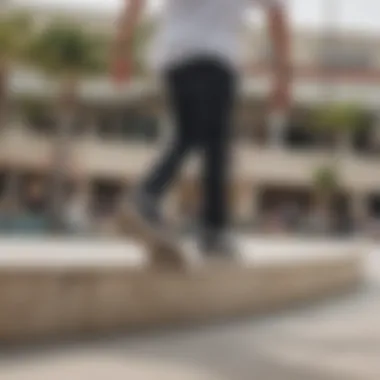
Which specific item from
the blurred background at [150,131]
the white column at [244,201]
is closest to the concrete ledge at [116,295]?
the blurred background at [150,131]

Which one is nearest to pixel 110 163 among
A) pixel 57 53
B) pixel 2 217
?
pixel 57 53

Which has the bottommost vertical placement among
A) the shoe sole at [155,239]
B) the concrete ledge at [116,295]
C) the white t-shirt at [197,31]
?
the concrete ledge at [116,295]

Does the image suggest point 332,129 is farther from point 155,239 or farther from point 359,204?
point 155,239

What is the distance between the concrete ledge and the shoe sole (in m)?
0.10

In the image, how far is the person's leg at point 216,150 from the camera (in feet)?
14.4

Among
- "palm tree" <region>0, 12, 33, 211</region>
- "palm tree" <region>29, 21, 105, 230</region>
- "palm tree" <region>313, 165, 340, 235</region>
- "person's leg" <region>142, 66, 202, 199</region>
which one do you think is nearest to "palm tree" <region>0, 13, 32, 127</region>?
"palm tree" <region>0, 12, 33, 211</region>

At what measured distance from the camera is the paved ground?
2.84 meters

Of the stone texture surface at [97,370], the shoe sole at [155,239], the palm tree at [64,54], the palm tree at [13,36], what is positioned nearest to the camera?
the stone texture surface at [97,370]

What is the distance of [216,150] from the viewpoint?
4488mm

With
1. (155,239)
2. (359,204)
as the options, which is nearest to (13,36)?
(359,204)

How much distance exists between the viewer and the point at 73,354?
307cm

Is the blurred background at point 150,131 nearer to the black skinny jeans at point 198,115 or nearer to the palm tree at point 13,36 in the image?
the palm tree at point 13,36

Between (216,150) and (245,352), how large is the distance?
1375 mm

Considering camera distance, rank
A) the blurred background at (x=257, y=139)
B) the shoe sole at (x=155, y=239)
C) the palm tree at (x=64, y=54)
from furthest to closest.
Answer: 1. the blurred background at (x=257, y=139)
2. the palm tree at (x=64, y=54)
3. the shoe sole at (x=155, y=239)
